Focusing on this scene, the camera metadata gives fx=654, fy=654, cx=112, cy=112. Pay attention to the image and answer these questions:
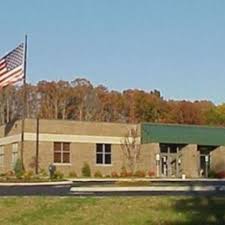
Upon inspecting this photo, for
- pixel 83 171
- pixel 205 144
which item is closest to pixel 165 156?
pixel 205 144

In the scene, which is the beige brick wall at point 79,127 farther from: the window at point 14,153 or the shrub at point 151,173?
the shrub at point 151,173

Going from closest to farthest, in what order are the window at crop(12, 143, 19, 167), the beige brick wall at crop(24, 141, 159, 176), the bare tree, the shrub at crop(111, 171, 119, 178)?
the shrub at crop(111, 171, 119, 178)
the beige brick wall at crop(24, 141, 159, 176)
the window at crop(12, 143, 19, 167)
the bare tree

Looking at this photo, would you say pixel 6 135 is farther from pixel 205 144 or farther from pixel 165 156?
pixel 205 144

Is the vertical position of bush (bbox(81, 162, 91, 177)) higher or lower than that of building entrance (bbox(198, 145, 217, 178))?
lower

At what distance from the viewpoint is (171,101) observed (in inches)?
4080

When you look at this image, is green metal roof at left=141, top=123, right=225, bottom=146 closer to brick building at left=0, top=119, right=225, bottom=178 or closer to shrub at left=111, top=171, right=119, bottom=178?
brick building at left=0, top=119, right=225, bottom=178

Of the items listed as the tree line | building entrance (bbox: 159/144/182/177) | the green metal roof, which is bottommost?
building entrance (bbox: 159/144/182/177)

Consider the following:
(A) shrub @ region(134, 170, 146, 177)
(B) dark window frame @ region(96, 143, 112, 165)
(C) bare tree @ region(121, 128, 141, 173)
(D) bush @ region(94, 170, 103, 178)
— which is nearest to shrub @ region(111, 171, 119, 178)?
(D) bush @ region(94, 170, 103, 178)

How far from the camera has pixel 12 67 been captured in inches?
1730

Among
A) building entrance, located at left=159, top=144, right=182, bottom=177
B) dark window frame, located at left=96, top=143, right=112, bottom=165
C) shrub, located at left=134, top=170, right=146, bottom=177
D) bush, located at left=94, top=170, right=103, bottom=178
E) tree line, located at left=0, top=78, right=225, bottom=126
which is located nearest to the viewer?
shrub, located at left=134, top=170, right=146, bottom=177

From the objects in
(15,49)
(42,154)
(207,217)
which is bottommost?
(207,217)

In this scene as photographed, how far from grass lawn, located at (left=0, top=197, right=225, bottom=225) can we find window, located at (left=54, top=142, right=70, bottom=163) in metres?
37.9

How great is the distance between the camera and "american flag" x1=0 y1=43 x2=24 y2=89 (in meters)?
42.9

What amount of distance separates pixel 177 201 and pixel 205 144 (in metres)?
43.6
